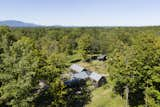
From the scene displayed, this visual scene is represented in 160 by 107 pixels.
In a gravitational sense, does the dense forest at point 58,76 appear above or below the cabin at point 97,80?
above

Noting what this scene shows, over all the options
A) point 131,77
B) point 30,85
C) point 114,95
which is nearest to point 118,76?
point 131,77

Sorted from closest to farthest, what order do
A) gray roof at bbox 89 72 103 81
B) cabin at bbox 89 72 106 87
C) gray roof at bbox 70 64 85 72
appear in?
cabin at bbox 89 72 106 87, gray roof at bbox 89 72 103 81, gray roof at bbox 70 64 85 72

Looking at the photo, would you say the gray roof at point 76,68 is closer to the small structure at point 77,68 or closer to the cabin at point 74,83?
the small structure at point 77,68

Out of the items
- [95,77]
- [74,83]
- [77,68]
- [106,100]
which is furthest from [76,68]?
[106,100]

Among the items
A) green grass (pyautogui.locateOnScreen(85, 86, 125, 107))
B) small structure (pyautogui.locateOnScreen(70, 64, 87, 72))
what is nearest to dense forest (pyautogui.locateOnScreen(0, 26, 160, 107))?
green grass (pyautogui.locateOnScreen(85, 86, 125, 107))

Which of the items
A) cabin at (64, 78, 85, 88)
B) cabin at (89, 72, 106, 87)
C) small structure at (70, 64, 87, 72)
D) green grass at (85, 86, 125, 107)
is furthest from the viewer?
small structure at (70, 64, 87, 72)

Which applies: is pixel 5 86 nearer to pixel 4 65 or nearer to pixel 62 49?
pixel 4 65

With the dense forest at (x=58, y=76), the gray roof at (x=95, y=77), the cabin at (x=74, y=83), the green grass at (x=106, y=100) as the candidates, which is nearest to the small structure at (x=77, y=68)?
the gray roof at (x=95, y=77)

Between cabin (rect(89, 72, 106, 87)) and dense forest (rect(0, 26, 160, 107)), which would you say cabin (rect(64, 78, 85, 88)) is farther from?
dense forest (rect(0, 26, 160, 107))

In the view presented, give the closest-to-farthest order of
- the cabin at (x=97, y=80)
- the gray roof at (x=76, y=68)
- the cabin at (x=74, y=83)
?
the cabin at (x=74, y=83)
the cabin at (x=97, y=80)
the gray roof at (x=76, y=68)

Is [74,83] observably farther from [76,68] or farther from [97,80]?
[76,68]
